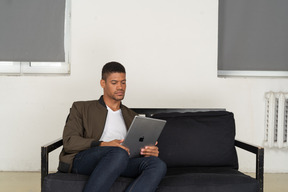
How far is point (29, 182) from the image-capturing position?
289 centimetres

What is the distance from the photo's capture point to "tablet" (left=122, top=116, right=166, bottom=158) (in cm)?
171

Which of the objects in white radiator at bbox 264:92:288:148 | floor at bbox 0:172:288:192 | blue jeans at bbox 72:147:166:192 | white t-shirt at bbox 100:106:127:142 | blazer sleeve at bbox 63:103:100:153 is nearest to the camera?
blue jeans at bbox 72:147:166:192

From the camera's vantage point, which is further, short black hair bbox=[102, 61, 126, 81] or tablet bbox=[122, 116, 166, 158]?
short black hair bbox=[102, 61, 126, 81]

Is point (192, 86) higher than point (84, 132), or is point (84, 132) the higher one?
point (192, 86)

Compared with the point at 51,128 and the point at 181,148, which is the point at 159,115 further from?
the point at 51,128

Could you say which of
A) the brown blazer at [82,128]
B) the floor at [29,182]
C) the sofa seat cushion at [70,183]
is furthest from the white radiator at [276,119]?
the sofa seat cushion at [70,183]

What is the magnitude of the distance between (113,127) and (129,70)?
1.18m

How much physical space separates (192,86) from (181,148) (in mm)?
1133

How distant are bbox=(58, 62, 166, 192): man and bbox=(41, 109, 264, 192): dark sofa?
86 mm

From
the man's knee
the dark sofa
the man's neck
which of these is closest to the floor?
the dark sofa

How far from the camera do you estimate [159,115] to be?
7.73 ft

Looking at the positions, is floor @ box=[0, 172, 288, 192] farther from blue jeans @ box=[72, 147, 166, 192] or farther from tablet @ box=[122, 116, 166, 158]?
tablet @ box=[122, 116, 166, 158]

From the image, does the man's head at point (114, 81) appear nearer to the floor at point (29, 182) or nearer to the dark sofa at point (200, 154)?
the dark sofa at point (200, 154)

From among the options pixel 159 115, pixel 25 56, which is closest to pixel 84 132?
pixel 159 115
